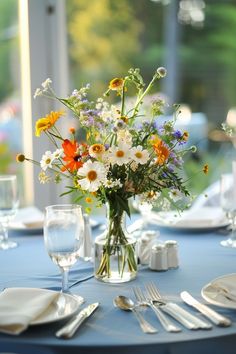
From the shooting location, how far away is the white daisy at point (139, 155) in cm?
143

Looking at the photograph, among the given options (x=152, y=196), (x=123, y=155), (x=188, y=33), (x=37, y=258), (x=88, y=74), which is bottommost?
(x=37, y=258)

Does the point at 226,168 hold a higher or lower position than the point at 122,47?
lower

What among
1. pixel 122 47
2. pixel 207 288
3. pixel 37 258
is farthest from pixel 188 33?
pixel 207 288

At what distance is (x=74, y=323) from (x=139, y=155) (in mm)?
430

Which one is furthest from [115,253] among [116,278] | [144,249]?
[144,249]

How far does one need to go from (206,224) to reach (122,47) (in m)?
2.63

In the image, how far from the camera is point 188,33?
445cm

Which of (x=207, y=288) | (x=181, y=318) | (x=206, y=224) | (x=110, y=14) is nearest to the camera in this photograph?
(x=181, y=318)

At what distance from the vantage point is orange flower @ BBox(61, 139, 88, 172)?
1.47 m

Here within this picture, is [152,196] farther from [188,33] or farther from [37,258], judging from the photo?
[188,33]

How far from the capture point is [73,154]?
147 centimetres

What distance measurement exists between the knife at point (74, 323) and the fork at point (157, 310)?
0.11 m

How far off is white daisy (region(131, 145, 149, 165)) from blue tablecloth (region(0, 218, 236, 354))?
1.02 feet

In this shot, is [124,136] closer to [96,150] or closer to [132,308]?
[96,150]
